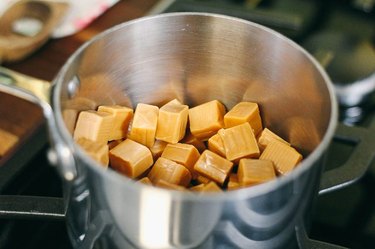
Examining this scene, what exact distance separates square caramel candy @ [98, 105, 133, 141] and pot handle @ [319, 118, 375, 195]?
0.66 ft

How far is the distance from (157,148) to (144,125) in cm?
3

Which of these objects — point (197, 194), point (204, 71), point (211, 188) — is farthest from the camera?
point (204, 71)

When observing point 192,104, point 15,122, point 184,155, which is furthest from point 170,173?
point 15,122

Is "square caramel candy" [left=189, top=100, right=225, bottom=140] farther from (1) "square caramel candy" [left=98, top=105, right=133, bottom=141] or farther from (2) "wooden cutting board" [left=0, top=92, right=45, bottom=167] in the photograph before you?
(2) "wooden cutting board" [left=0, top=92, right=45, bottom=167]

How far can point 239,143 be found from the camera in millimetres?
520

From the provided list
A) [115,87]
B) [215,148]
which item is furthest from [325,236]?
[115,87]

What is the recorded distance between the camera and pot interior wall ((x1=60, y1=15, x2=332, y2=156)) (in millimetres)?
502

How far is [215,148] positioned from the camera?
54 cm

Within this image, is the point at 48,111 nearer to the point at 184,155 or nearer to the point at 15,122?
the point at 184,155

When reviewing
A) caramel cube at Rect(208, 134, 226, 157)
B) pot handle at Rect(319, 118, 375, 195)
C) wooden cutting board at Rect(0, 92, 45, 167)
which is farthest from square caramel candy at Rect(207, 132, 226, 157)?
wooden cutting board at Rect(0, 92, 45, 167)

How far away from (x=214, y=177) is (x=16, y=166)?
0.22 m

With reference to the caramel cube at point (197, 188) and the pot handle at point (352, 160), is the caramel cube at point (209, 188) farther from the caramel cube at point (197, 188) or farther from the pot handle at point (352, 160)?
the pot handle at point (352, 160)

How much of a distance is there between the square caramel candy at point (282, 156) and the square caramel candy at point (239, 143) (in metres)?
0.01

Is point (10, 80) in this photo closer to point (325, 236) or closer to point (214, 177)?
point (214, 177)
